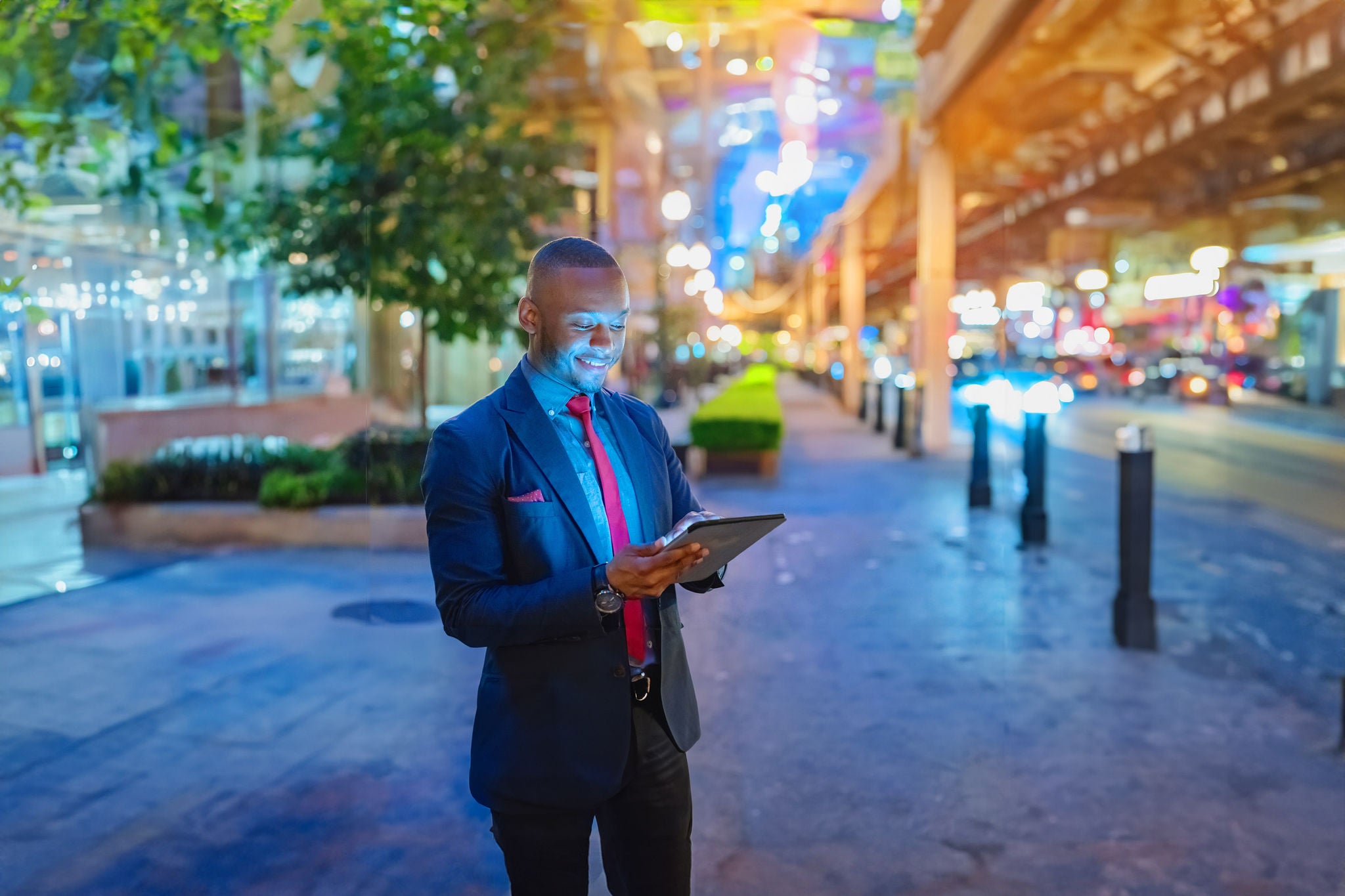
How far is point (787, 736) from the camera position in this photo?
5.40 metres

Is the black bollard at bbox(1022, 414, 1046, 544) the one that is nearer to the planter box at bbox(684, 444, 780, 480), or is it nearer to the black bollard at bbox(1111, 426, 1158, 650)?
the black bollard at bbox(1111, 426, 1158, 650)

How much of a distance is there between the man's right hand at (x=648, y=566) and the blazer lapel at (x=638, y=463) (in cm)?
29

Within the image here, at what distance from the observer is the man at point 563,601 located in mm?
2240

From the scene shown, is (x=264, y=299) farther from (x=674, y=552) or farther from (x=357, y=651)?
(x=674, y=552)

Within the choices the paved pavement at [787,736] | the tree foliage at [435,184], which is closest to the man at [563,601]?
the paved pavement at [787,736]

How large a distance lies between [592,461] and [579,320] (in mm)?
301

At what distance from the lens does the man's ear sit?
7.75 ft

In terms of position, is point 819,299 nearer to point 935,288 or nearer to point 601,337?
point 935,288

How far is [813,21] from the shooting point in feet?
43.3

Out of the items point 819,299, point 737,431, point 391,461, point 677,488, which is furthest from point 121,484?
point 819,299

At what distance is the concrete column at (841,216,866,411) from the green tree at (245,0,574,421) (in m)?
24.5

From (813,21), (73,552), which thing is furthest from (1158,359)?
(73,552)

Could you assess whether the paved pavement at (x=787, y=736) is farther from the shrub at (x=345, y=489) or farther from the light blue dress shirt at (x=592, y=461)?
the light blue dress shirt at (x=592, y=461)

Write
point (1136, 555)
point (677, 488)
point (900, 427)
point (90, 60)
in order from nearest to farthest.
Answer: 1. point (677, 488)
2. point (90, 60)
3. point (1136, 555)
4. point (900, 427)
